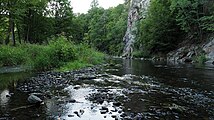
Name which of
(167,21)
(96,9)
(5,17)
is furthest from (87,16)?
(5,17)

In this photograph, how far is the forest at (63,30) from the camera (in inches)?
950

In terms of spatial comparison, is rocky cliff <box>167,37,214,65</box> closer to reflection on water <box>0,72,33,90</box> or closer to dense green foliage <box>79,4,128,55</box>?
reflection on water <box>0,72,33,90</box>

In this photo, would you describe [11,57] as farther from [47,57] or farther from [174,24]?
[174,24]

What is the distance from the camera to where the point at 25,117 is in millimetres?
7629

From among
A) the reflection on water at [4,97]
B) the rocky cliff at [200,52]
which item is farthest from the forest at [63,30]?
the reflection on water at [4,97]

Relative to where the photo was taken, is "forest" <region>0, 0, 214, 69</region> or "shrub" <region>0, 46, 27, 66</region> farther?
"forest" <region>0, 0, 214, 69</region>

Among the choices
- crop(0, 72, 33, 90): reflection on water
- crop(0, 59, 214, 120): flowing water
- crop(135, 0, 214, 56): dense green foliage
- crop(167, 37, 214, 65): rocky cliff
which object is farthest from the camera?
crop(135, 0, 214, 56): dense green foliage

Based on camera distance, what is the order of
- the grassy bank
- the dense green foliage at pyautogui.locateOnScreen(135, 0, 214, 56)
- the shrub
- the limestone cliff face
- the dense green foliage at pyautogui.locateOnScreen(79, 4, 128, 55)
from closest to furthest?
1. the grassy bank
2. the shrub
3. the dense green foliage at pyautogui.locateOnScreen(135, 0, 214, 56)
4. the limestone cliff face
5. the dense green foliage at pyautogui.locateOnScreen(79, 4, 128, 55)

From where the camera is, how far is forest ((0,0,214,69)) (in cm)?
2412

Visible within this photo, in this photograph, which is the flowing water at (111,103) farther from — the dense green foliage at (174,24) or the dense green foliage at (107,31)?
the dense green foliage at (107,31)

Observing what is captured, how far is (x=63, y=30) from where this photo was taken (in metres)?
55.4

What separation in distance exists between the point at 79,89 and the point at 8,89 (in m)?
3.52

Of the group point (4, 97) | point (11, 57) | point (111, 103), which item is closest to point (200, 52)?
point (11, 57)

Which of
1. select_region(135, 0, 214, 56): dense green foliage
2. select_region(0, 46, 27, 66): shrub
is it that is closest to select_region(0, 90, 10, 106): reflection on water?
select_region(0, 46, 27, 66): shrub
